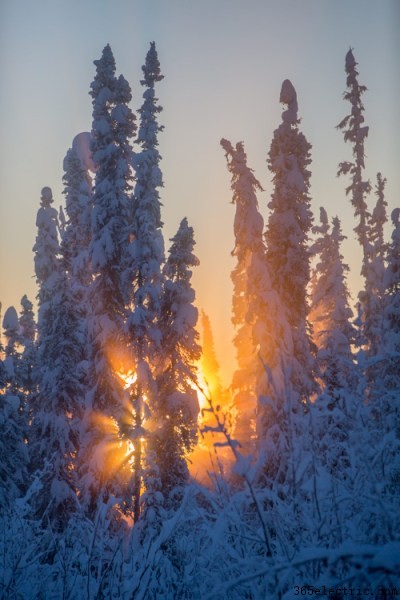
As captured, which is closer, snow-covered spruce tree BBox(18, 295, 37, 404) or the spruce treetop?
the spruce treetop

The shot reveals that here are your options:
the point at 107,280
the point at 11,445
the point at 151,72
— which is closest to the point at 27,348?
the point at 11,445

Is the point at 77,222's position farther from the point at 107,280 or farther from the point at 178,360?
the point at 178,360

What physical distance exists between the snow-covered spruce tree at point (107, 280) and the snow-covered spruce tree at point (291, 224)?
Answer: 20.3 feet

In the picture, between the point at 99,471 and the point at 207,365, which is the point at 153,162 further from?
the point at 207,365

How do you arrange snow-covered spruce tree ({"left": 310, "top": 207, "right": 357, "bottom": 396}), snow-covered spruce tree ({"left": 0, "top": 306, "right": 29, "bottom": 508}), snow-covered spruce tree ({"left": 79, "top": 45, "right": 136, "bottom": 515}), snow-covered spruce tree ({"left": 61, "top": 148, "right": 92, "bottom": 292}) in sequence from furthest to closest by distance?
snow-covered spruce tree ({"left": 310, "top": 207, "right": 357, "bottom": 396}) → snow-covered spruce tree ({"left": 61, "top": 148, "right": 92, "bottom": 292}) → snow-covered spruce tree ({"left": 0, "top": 306, "right": 29, "bottom": 508}) → snow-covered spruce tree ({"left": 79, "top": 45, "right": 136, "bottom": 515})

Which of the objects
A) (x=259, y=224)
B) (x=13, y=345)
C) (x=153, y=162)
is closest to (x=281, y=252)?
(x=259, y=224)

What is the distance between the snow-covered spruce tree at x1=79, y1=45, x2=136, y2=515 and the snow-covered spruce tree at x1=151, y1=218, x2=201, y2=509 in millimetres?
1613

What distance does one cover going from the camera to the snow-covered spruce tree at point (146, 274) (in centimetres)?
1659


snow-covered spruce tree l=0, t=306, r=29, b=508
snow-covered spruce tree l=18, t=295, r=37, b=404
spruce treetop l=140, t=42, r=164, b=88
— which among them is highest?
spruce treetop l=140, t=42, r=164, b=88

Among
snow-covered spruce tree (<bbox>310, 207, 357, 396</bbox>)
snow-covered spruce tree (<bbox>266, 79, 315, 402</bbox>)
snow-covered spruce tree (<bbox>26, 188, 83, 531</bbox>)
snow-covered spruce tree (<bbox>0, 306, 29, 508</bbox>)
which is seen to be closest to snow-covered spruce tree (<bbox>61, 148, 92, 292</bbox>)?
snow-covered spruce tree (<bbox>26, 188, 83, 531</bbox>)

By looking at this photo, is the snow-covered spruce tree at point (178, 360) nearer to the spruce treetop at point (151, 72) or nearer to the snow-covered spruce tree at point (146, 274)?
the snow-covered spruce tree at point (146, 274)

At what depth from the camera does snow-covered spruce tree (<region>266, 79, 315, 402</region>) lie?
17.8 meters

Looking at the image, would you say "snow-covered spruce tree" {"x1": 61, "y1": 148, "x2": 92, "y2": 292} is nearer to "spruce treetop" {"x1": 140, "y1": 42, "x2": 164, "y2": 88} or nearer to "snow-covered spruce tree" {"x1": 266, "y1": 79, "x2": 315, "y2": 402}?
"spruce treetop" {"x1": 140, "y1": 42, "x2": 164, "y2": 88}

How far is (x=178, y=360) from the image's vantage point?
58.1 feet
